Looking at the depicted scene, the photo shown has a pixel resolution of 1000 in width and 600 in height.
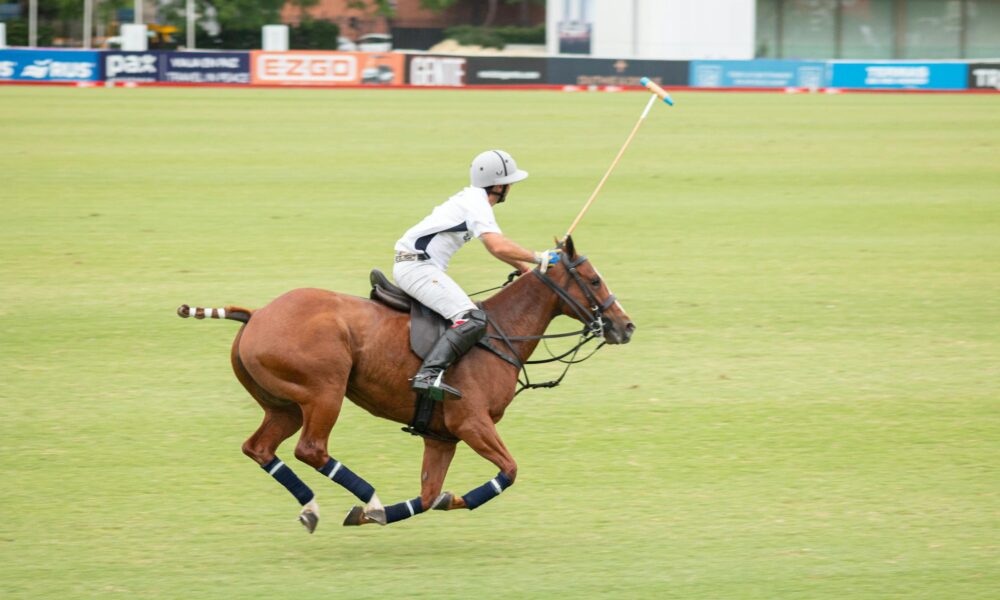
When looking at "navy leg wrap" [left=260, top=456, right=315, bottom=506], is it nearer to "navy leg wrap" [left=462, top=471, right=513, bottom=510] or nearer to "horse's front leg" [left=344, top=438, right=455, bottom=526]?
"horse's front leg" [left=344, top=438, right=455, bottom=526]

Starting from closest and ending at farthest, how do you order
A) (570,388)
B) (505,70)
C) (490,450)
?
(490,450), (570,388), (505,70)

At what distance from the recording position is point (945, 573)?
22.7ft

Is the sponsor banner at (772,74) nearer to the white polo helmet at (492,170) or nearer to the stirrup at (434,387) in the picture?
the white polo helmet at (492,170)

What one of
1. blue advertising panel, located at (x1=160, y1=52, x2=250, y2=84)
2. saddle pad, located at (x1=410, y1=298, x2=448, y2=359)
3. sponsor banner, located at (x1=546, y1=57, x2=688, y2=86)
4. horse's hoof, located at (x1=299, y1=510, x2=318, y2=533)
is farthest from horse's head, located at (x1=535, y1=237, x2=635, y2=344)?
sponsor banner, located at (x1=546, y1=57, x2=688, y2=86)

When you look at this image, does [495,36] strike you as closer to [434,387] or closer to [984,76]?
[984,76]

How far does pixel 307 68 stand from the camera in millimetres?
41969

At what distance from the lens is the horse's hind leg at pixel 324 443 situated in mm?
7137

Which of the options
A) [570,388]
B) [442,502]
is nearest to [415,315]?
[442,502]

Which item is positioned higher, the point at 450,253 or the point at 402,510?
the point at 450,253

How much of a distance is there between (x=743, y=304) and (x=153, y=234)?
8431 millimetres

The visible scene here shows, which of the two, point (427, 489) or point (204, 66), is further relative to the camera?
point (204, 66)

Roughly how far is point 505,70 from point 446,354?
1419 inches

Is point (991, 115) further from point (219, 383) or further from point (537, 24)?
point (537, 24)

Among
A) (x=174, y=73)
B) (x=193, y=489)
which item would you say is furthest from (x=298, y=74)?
(x=193, y=489)
